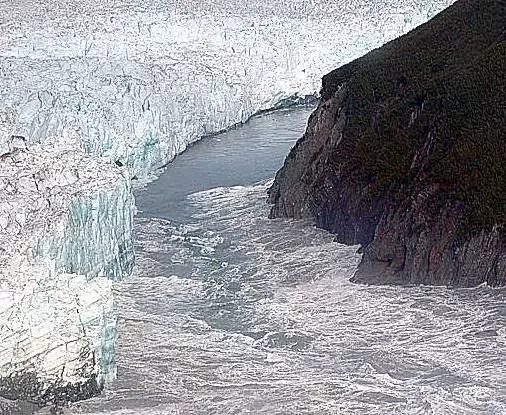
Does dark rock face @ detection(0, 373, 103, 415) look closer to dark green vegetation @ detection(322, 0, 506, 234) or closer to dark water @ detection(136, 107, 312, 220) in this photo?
dark green vegetation @ detection(322, 0, 506, 234)

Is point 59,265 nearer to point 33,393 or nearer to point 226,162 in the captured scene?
point 33,393

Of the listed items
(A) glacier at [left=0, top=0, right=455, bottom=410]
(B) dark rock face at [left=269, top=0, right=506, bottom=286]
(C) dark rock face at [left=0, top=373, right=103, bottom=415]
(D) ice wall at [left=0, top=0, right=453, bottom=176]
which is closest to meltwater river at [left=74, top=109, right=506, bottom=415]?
(C) dark rock face at [left=0, top=373, right=103, bottom=415]

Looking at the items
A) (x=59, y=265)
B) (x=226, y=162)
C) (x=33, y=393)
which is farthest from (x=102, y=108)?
(x=33, y=393)

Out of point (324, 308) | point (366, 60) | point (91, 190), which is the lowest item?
point (324, 308)

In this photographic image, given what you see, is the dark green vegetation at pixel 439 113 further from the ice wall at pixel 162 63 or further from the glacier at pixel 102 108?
the ice wall at pixel 162 63

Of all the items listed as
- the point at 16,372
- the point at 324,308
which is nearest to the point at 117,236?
the point at 324,308

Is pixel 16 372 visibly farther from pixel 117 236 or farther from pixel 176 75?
pixel 176 75
